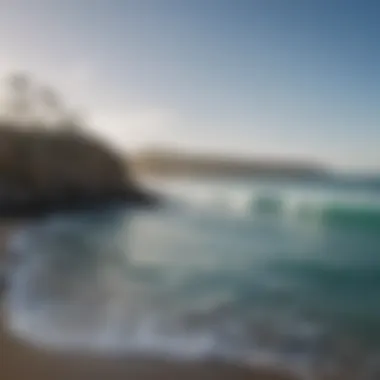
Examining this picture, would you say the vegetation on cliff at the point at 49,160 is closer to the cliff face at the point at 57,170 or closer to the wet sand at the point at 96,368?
the cliff face at the point at 57,170

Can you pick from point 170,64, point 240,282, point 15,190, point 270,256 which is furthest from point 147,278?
point 170,64

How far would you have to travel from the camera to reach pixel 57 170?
71.7 inches

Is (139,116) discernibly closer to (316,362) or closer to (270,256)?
(270,256)

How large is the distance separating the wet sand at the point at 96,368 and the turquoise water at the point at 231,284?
0.06m

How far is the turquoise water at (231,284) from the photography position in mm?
1612

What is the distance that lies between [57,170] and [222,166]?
24.7 inches

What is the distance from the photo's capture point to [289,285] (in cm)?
179

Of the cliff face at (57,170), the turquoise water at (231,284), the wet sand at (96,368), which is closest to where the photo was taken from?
the wet sand at (96,368)

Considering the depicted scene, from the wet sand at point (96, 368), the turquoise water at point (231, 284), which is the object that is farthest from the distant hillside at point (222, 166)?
the wet sand at point (96, 368)

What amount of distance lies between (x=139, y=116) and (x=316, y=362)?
3.25 feet

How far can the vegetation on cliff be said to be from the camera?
5.52 feet

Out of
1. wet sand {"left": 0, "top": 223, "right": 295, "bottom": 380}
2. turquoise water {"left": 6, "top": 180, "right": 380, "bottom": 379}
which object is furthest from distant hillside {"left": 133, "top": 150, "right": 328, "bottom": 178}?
wet sand {"left": 0, "top": 223, "right": 295, "bottom": 380}

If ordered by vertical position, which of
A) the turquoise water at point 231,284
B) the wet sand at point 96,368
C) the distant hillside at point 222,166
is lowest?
the wet sand at point 96,368

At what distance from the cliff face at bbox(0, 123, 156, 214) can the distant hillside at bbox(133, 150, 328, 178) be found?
0.44ft
